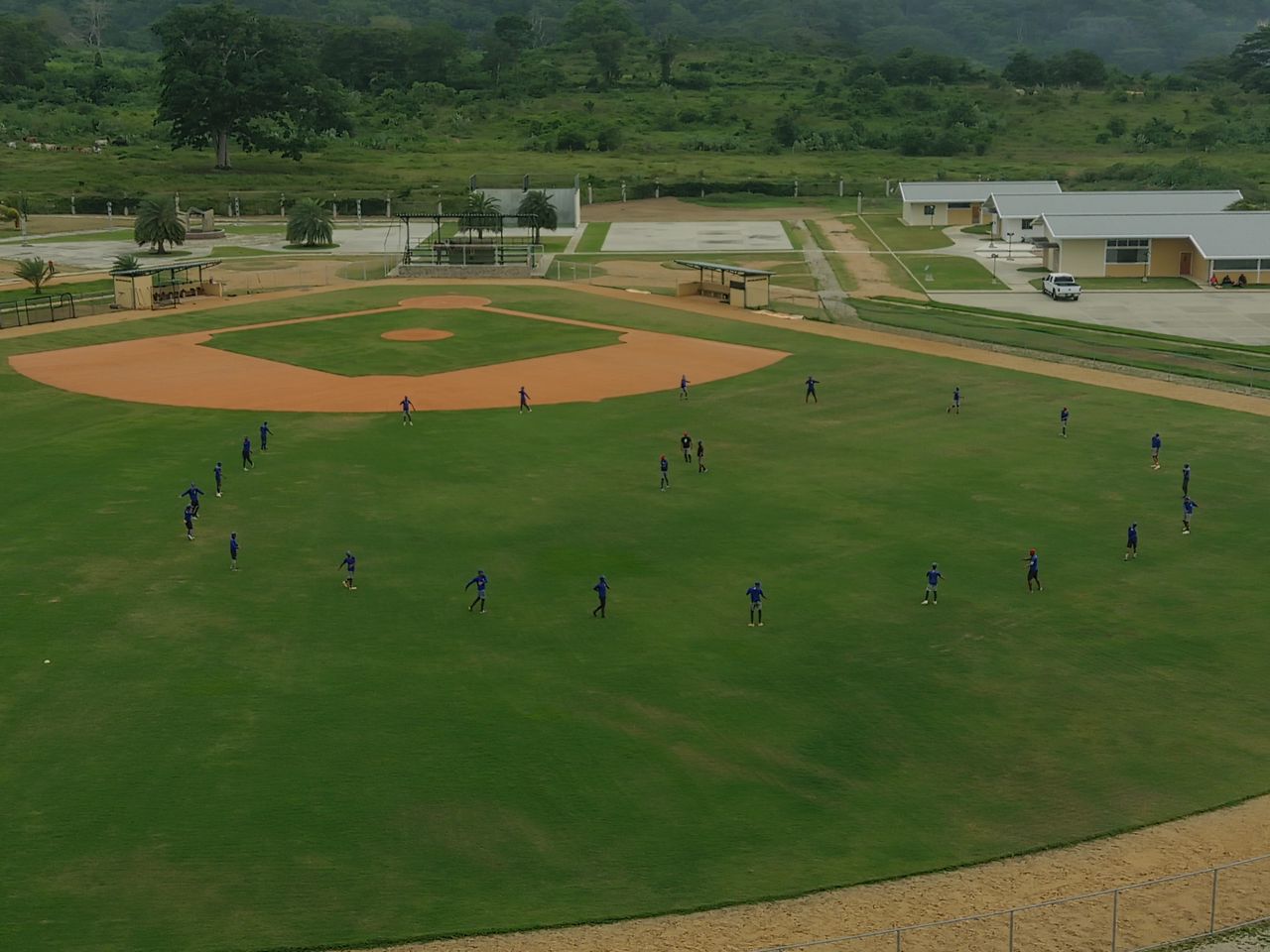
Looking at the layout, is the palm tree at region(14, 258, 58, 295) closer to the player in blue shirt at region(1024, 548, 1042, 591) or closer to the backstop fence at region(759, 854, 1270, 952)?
the player in blue shirt at region(1024, 548, 1042, 591)

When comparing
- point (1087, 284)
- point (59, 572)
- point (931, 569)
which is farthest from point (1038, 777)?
point (1087, 284)

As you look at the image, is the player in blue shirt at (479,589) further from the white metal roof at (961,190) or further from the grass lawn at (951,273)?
the white metal roof at (961,190)

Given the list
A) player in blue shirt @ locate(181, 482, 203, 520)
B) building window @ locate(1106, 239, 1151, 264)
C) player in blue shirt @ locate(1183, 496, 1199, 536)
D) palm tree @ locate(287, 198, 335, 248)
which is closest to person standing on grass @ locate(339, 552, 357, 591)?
player in blue shirt @ locate(181, 482, 203, 520)

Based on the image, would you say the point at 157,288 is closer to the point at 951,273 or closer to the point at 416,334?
the point at 416,334

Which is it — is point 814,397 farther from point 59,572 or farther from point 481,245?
point 481,245

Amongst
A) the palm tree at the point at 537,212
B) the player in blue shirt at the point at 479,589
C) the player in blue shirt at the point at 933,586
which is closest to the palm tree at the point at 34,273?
the palm tree at the point at 537,212
